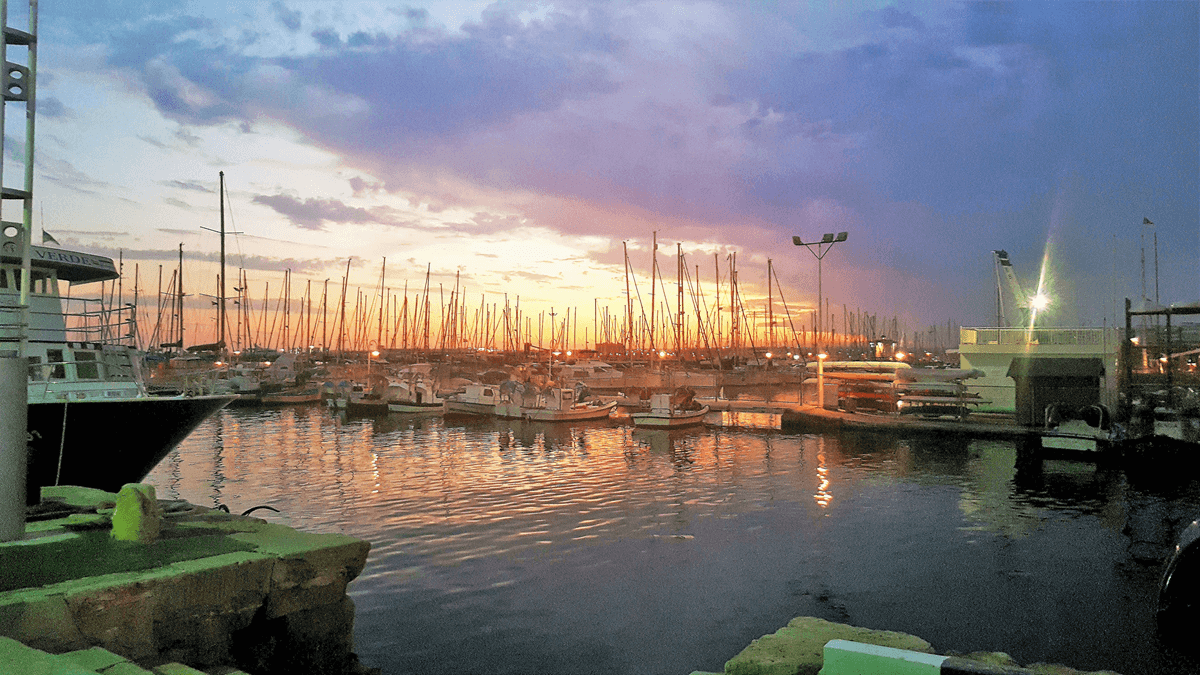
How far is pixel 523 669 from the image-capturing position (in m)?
10.2

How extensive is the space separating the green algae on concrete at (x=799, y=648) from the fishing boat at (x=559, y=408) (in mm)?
42109

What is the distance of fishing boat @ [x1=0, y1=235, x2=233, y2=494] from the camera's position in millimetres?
16219

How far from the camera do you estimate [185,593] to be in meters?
7.72

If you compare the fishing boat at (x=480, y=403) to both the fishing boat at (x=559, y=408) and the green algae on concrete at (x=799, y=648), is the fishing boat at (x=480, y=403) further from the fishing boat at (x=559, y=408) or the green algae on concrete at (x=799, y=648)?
the green algae on concrete at (x=799, y=648)

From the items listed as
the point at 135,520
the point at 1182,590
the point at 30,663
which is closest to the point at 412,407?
the point at 135,520

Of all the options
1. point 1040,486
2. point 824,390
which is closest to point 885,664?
point 1040,486

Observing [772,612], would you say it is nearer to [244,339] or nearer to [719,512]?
[719,512]

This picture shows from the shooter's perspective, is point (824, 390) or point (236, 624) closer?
point (236, 624)

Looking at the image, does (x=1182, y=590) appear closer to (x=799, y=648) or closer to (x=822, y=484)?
(x=799, y=648)

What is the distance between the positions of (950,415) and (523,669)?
39057 mm

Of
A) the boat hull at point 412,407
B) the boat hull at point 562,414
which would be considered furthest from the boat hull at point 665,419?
the boat hull at point 412,407

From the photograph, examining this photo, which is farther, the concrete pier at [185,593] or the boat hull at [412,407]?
the boat hull at [412,407]

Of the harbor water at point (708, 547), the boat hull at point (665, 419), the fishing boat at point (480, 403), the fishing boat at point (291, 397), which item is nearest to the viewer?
the harbor water at point (708, 547)

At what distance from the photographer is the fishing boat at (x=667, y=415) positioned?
46094mm
